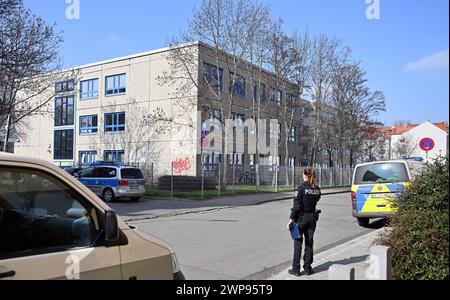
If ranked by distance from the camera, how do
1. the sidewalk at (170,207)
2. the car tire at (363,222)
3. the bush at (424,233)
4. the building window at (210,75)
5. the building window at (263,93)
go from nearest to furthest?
the bush at (424,233) → the car tire at (363,222) → the sidewalk at (170,207) → the building window at (210,75) → the building window at (263,93)

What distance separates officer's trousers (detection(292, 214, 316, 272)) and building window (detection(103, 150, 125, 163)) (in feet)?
108

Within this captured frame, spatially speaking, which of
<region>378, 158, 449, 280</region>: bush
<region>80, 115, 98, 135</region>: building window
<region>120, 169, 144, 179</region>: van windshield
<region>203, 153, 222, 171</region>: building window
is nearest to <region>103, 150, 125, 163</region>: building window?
<region>80, 115, 98, 135</region>: building window

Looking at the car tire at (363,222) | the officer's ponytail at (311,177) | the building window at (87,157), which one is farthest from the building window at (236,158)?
the officer's ponytail at (311,177)

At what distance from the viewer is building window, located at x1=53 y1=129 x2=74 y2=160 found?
42.2 metres

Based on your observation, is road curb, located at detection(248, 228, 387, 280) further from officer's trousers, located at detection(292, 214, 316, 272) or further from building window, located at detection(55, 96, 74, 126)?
building window, located at detection(55, 96, 74, 126)

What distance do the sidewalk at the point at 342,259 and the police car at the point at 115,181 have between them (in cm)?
1305

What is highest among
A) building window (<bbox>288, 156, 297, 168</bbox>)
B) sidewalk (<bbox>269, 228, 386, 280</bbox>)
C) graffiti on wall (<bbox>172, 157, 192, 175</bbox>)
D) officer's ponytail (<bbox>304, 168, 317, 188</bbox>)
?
building window (<bbox>288, 156, 297, 168</bbox>)

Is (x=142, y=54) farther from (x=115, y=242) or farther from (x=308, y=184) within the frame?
(x=115, y=242)

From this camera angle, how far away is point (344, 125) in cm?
4028

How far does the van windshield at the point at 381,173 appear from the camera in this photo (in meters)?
11.0

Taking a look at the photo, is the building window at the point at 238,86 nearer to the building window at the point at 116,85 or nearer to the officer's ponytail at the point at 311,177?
the building window at the point at 116,85

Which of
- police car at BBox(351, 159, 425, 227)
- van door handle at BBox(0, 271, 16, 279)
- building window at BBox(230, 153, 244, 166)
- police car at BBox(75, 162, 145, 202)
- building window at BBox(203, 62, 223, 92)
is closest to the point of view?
van door handle at BBox(0, 271, 16, 279)
